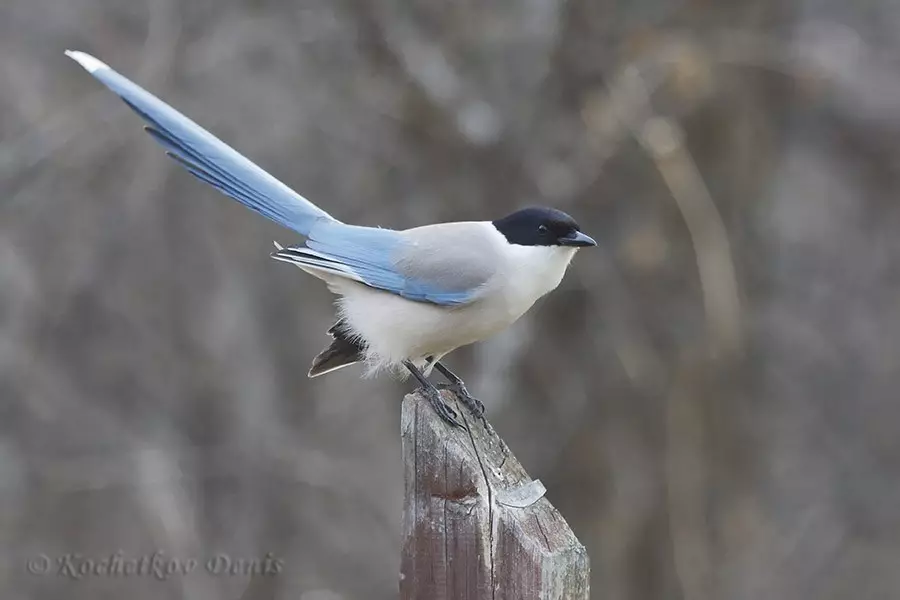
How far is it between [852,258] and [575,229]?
4516mm

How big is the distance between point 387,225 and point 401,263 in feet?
5.75

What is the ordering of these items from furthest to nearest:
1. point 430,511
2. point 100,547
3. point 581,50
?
point 100,547
point 581,50
point 430,511

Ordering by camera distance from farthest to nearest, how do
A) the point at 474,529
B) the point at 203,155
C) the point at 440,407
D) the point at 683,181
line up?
the point at 683,181 < the point at 203,155 < the point at 440,407 < the point at 474,529

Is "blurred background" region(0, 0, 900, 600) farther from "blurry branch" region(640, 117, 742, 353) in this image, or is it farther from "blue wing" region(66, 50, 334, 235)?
"blue wing" region(66, 50, 334, 235)

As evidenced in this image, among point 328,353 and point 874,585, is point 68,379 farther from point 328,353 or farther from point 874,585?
point 874,585

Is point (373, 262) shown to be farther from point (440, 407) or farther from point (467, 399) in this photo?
point (440, 407)

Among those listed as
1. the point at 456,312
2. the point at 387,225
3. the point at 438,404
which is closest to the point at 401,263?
the point at 456,312

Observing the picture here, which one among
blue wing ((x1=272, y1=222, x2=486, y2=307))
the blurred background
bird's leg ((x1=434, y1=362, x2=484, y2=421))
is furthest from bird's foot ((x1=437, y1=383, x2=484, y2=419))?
the blurred background

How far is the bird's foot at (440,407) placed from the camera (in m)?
2.36

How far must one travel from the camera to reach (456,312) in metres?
3.04

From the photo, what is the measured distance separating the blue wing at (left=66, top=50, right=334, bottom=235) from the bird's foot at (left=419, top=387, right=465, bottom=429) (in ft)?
2.54

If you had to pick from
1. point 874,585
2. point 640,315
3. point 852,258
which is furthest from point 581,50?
point 874,585

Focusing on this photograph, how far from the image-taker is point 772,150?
5.34m

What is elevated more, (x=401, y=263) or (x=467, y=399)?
(x=401, y=263)
